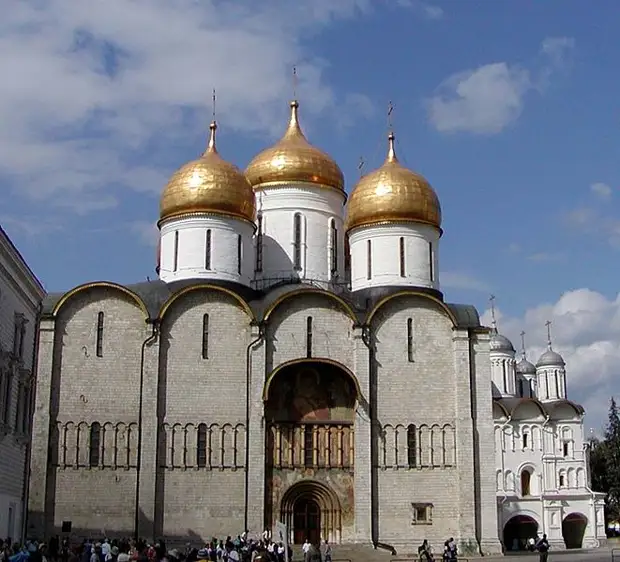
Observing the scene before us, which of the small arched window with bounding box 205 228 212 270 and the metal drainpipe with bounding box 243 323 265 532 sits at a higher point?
the small arched window with bounding box 205 228 212 270

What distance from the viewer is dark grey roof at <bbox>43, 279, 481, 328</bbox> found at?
97.1 feet

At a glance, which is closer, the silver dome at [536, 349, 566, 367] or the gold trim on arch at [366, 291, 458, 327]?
the gold trim on arch at [366, 291, 458, 327]

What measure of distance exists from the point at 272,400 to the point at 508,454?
2197 cm

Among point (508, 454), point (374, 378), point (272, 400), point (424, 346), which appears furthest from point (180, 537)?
point (508, 454)

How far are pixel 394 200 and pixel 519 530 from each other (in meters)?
23.2

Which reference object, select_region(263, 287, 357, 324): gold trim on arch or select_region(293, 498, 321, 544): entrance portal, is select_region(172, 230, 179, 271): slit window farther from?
select_region(293, 498, 321, 544): entrance portal

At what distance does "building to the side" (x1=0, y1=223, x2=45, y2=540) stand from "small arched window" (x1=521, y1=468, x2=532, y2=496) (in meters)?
29.9

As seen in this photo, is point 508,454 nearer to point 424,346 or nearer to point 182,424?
point 424,346

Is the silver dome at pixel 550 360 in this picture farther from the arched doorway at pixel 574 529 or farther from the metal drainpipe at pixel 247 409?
the metal drainpipe at pixel 247 409

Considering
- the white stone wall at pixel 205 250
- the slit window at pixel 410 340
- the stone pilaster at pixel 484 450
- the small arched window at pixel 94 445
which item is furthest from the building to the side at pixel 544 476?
the small arched window at pixel 94 445

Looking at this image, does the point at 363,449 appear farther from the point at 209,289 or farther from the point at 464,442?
the point at 209,289

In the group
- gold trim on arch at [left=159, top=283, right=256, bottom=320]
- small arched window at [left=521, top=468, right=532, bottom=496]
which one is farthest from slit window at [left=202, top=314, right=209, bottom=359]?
small arched window at [left=521, top=468, right=532, bottom=496]

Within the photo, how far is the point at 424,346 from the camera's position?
98.1 ft

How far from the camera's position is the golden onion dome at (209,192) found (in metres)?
31.4
